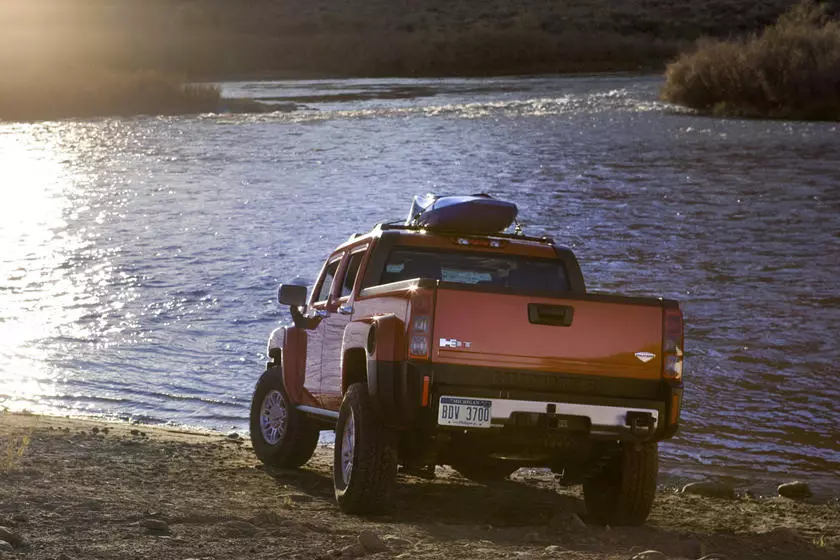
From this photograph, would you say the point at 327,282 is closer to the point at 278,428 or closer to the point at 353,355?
the point at 278,428

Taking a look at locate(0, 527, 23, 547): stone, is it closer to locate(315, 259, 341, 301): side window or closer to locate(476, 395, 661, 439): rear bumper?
locate(476, 395, 661, 439): rear bumper

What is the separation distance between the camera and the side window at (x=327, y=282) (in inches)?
430

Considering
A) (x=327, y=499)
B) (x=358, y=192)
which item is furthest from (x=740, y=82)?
(x=327, y=499)

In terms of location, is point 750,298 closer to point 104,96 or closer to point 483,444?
point 483,444

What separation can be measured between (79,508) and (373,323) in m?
1.89

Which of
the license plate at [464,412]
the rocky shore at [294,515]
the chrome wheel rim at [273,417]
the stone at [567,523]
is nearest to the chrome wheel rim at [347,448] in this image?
the rocky shore at [294,515]

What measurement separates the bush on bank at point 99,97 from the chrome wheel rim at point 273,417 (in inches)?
1987

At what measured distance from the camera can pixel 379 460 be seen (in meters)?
8.67

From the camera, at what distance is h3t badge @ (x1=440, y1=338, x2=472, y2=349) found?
26.9ft

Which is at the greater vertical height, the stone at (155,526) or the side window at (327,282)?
the side window at (327,282)

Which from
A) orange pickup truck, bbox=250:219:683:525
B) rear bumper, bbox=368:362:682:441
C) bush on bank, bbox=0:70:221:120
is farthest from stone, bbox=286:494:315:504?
bush on bank, bbox=0:70:221:120

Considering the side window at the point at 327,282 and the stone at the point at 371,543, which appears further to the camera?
the side window at the point at 327,282

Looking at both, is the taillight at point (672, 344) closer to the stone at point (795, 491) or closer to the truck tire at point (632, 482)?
the truck tire at point (632, 482)

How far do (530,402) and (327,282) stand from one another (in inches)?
123
